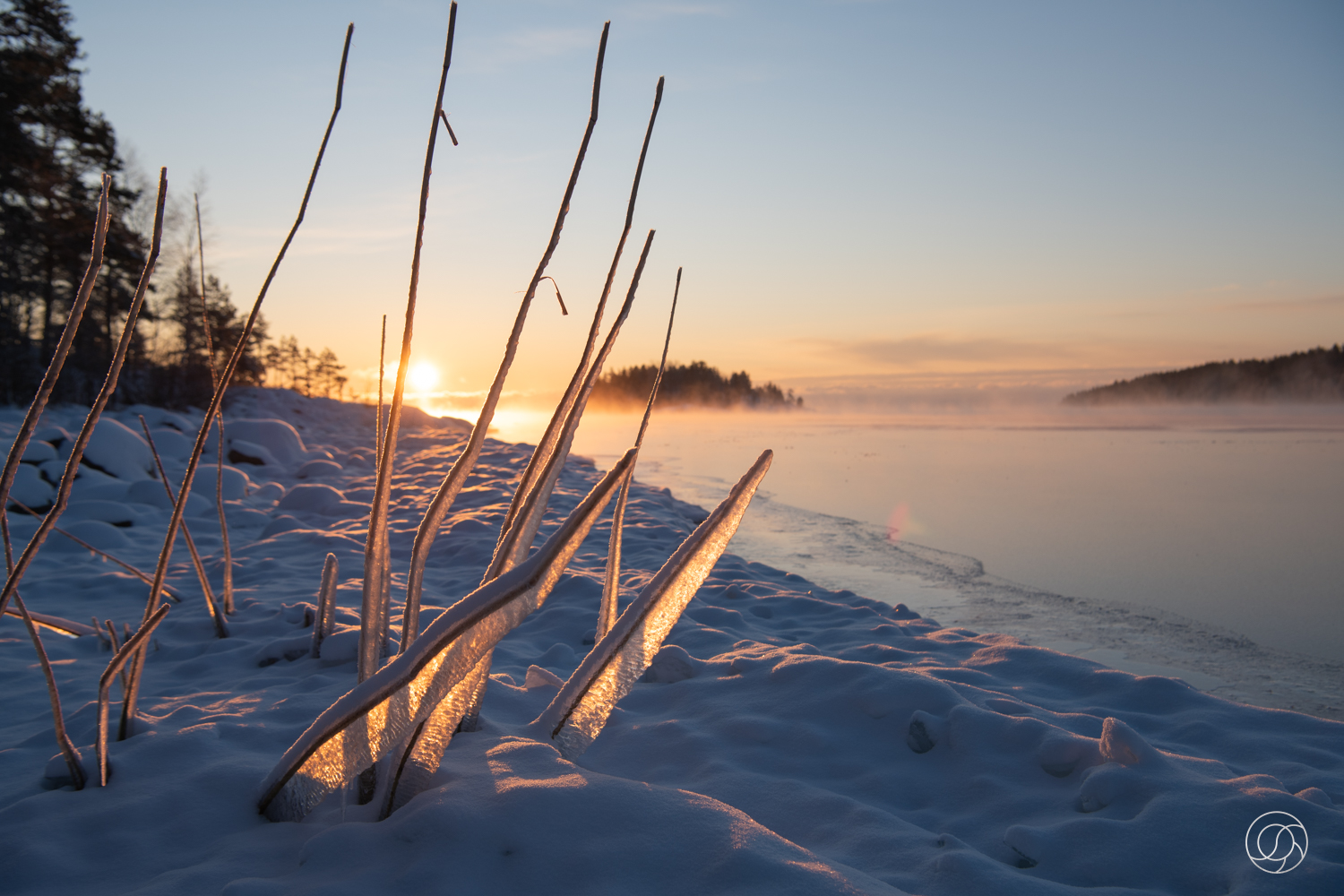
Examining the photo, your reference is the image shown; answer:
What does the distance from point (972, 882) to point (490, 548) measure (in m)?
3.66

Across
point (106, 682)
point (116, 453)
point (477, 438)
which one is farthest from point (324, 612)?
point (116, 453)

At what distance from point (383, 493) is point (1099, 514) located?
26.9ft

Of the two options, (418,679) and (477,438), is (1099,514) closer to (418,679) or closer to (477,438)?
(477,438)

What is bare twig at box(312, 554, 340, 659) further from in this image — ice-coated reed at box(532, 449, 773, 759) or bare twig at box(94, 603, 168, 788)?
ice-coated reed at box(532, 449, 773, 759)

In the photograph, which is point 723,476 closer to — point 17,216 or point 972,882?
point 972,882

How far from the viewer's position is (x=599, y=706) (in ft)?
4.23

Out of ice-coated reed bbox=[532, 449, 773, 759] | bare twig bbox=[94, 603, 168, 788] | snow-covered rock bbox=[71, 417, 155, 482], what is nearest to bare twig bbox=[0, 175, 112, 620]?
bare twig bbox=[94, 603, 168, 788]

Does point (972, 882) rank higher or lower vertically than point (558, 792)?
lower

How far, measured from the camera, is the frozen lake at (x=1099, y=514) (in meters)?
4.50

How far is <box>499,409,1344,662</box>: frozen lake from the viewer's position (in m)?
4.50

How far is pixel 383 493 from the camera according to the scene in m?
1.20

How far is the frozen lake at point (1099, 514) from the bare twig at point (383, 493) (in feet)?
12.8

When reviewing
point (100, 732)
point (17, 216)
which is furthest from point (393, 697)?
point (17, 216)

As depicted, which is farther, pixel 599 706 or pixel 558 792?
pixel 599 706
